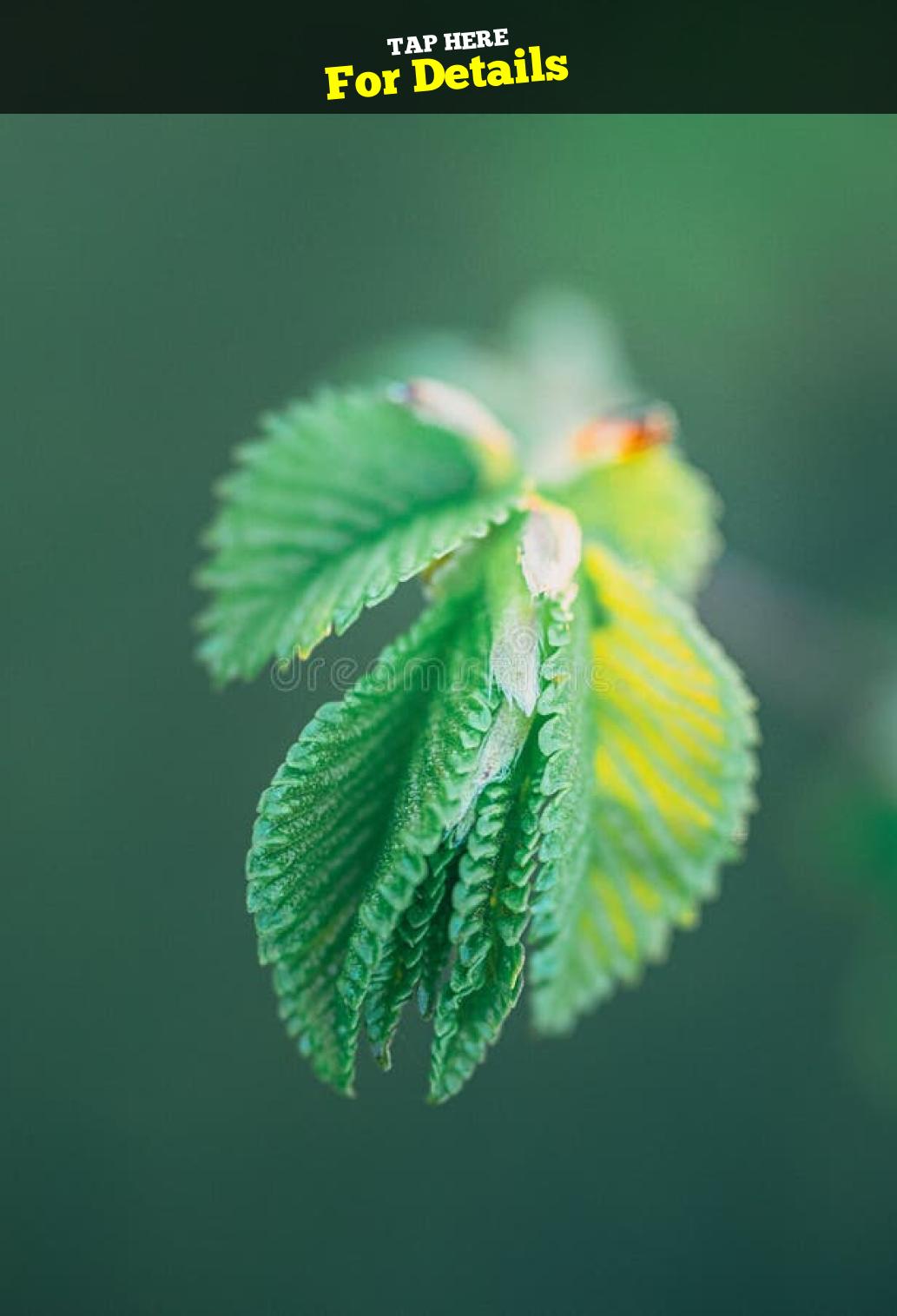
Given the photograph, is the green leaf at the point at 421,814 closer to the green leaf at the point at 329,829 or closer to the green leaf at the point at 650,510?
the green leaf at the point at 329,829

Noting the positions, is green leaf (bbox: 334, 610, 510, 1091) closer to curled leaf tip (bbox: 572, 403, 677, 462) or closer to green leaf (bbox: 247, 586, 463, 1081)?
green leaf (bbox: 247, 586, 463, 1081)

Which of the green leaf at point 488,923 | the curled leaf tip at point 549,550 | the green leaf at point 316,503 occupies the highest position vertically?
the green leaf at point 316,503

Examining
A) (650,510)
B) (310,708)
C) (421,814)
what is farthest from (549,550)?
(310,708)

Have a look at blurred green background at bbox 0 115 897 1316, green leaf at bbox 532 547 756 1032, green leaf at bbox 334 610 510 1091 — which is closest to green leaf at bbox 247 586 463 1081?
green leaf at bbox 334 610 510 1091

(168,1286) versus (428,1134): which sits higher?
(428,1134)

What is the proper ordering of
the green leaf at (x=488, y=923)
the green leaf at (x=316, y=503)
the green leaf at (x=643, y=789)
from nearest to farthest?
1. the green leaf at (x=488, y=923)
2. the green leaf at (x=643, y=789)
3. the green leaf at (x=316, y=503)

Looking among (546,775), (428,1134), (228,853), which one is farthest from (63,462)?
(546,775)

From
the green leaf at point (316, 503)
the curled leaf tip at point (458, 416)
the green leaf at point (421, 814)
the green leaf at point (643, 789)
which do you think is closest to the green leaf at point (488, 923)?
the green leaf at point (421, 814)
